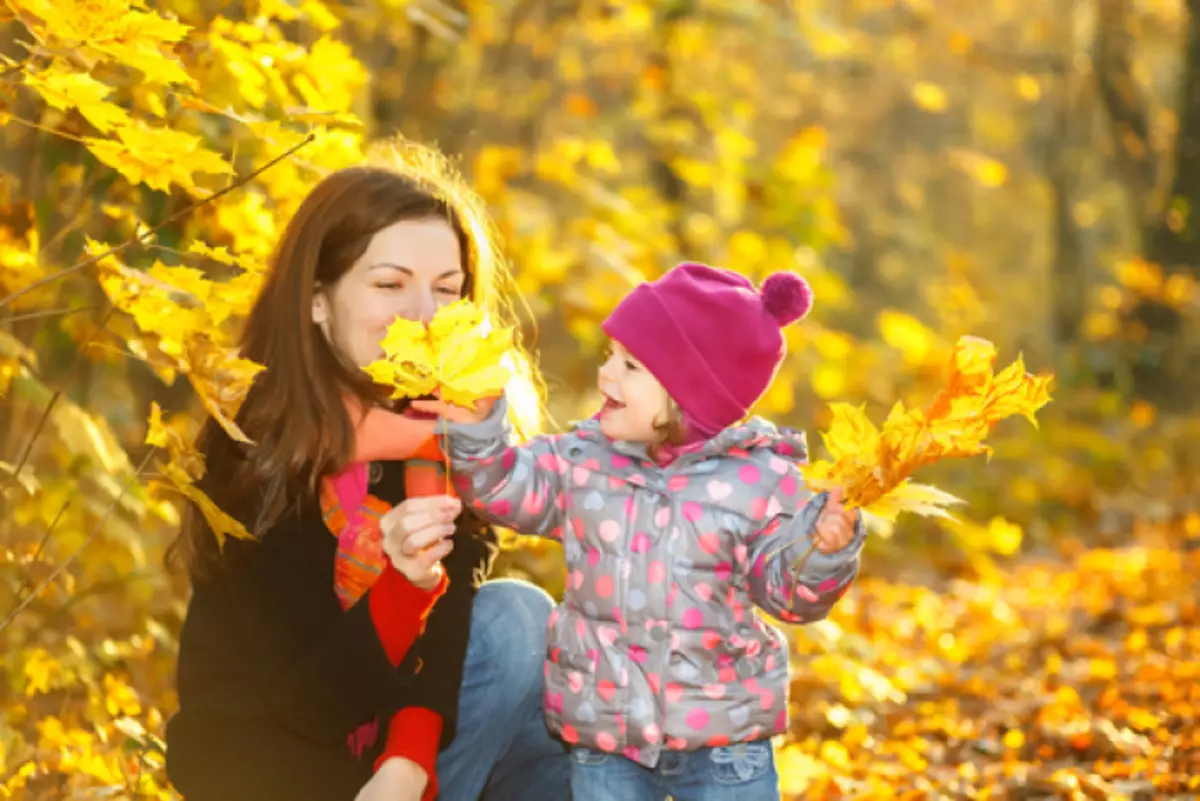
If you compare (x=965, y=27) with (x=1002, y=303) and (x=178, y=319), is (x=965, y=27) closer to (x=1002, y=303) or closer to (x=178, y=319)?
(x=1002, y=303)

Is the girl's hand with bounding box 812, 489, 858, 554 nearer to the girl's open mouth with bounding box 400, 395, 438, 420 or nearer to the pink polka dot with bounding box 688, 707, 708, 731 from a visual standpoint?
the pink polka dot with bounding box 688, 707, 708, 731

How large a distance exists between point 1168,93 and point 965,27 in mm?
6502

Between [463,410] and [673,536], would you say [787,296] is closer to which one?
[673,536]

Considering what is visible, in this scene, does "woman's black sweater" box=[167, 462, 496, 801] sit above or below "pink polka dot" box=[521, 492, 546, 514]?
below

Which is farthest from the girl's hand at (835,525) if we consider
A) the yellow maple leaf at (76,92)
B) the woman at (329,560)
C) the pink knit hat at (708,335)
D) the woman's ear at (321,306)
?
the yellow maple leaf at (76,92)

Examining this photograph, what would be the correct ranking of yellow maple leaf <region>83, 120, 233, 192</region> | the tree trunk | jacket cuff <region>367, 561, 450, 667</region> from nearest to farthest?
yellow maple leaf <region>83, 120, 233, 192</region> → jacket cuff <region>367, 561, 450, 667</region> → the tree trunk

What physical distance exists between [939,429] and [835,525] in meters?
0.25

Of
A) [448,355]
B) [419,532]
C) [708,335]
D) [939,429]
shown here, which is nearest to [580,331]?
[708,335]

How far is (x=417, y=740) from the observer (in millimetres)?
2504

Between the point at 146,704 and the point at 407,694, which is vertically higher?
the point at 407,694

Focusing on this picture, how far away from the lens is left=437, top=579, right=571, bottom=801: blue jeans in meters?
2.71

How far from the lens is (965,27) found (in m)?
13.1

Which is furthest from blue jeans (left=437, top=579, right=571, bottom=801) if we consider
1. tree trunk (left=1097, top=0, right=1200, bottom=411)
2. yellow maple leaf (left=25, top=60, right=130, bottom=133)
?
tree trunk (left=1097, top=0, right=1200, bottom=411)

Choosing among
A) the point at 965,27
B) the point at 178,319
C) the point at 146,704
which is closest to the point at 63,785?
the point at 146,704
